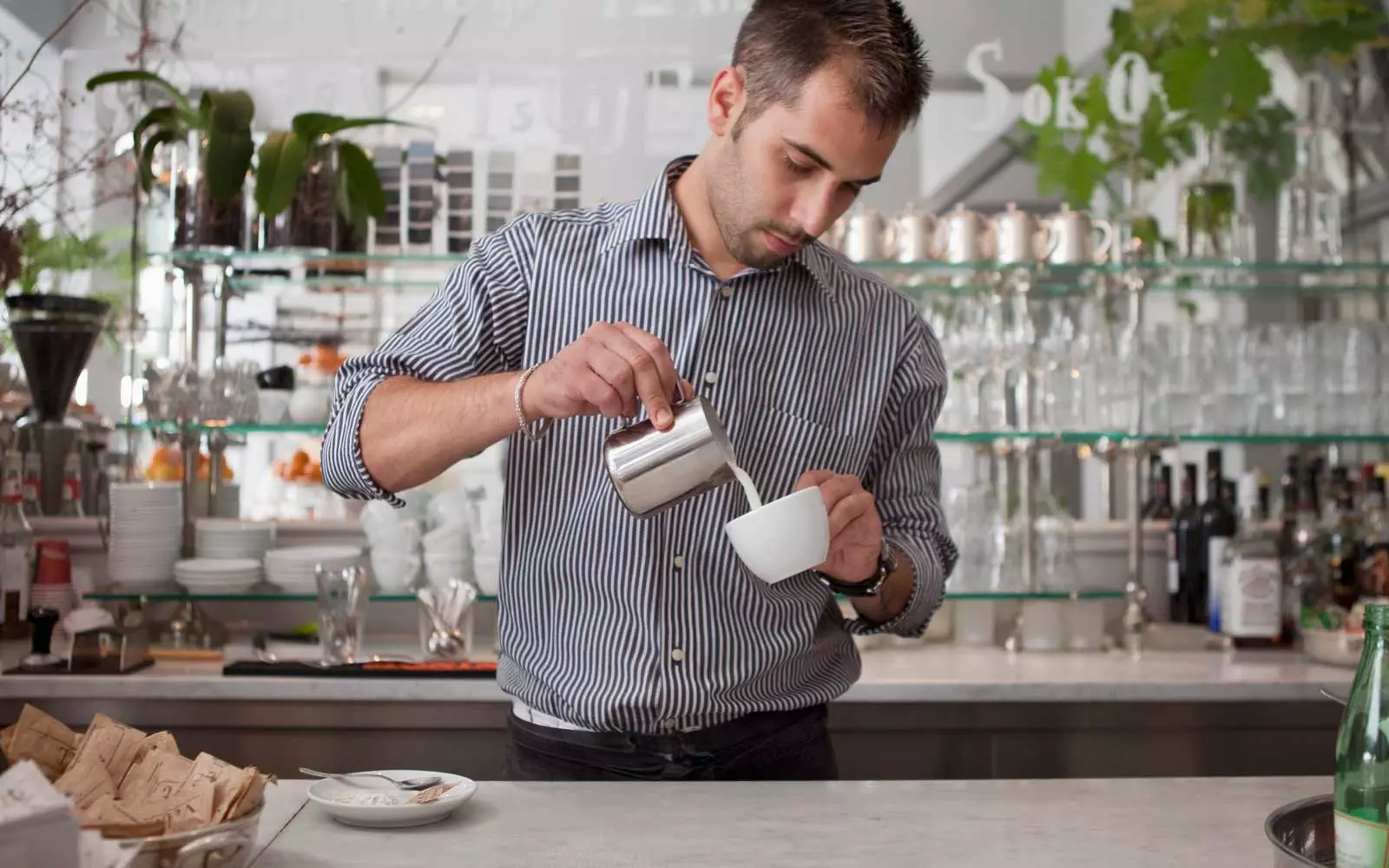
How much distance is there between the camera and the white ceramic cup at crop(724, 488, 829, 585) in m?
1.31

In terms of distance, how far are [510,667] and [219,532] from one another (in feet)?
4.58

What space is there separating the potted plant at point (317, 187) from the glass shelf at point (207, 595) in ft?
2.42

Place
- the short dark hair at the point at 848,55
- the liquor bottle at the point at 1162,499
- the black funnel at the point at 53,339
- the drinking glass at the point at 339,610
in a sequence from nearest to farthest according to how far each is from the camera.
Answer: the short dark hair at the point at 848,55 < the drinking glass at the point at 339,610 < the black funnel at the point at 53,339 < the liquor bottle at the point at 1162,499

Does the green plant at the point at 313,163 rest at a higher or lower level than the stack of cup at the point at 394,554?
higher

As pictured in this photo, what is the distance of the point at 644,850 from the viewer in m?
1.21

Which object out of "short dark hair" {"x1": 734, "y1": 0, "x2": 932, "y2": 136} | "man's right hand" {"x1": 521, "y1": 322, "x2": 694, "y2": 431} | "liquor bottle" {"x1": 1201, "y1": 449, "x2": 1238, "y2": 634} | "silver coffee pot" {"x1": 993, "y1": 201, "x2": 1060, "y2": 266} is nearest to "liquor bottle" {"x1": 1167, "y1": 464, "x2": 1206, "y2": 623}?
"liquor bottle" {"x1": 1201, "y1": 449, "x2": 1238, "y2": 634}

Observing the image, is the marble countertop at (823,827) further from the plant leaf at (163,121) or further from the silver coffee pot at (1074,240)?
the plant leaf at (163,121)

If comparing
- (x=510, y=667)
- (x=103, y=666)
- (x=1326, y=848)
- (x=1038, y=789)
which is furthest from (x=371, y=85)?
(x=1326, y=848)

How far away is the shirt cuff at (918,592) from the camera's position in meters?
1.73

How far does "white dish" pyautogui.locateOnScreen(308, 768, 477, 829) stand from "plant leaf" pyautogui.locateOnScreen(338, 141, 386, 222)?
1839mm

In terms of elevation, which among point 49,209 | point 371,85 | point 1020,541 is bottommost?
point 1020,541

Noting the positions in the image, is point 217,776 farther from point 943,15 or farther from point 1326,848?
point 943,15

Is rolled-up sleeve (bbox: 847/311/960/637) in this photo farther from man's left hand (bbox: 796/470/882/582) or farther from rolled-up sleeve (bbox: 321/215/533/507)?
rolled-up sleeve (bbox: 321/215/533/507)

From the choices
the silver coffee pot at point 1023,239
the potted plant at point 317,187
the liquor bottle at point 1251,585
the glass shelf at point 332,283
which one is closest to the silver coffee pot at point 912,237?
the silver coffee pot at point 1023,239
